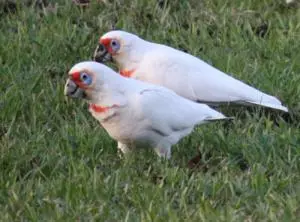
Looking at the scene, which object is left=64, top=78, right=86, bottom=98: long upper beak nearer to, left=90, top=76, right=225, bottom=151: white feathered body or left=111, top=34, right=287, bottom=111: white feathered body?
left=90, top=76, right=225, bottom=151: white feathered body

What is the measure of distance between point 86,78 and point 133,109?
32 centimetres

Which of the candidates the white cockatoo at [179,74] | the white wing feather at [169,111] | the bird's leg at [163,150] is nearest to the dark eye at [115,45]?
the white cockatoo at [179,74]

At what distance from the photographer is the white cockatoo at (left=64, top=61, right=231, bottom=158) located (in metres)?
5.36

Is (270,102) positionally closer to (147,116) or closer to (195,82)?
(195,82)

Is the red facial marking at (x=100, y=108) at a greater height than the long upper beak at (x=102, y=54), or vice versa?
the red facial marking at (x=100, y=108)

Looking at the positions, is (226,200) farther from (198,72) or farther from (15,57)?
(15,57)

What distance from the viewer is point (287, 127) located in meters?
6.04

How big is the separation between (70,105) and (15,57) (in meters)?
0.76

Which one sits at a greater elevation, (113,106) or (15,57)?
(113,106)

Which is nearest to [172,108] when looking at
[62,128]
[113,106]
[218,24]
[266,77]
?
[113,106]

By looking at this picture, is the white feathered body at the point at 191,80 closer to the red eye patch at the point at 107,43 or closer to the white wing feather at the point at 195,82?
the white wing feather at the point at 195,82

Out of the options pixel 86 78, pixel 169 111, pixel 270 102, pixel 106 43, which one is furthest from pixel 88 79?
pixel 270 102

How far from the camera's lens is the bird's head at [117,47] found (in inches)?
247

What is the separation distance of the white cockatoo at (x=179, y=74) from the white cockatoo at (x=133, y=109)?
54 cm
